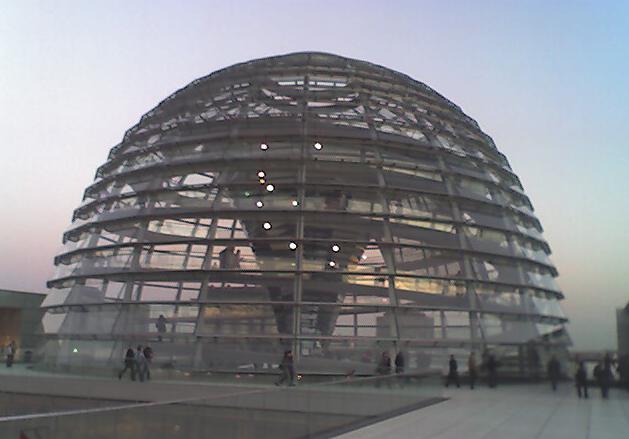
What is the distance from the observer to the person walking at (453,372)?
1991 centimetres

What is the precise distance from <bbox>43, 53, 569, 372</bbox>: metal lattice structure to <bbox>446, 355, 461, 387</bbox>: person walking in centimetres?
44

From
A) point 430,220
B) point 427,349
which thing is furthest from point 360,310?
point 430,220

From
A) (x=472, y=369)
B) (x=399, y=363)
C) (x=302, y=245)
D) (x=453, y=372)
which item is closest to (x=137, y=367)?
(x=302, y=245)

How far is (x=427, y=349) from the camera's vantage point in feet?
65.3

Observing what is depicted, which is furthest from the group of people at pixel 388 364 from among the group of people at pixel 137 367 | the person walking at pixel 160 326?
the person walking at pixel 160 326

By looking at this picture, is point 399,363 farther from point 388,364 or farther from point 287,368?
point 287,368

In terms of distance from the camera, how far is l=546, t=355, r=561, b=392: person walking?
2019cm

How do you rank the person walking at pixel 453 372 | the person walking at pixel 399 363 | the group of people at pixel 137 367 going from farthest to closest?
the person walking at pixel 453 372 → the person walking at pixel 399 363 → the group of people at pixel 137 367

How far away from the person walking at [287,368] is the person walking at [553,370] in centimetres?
840

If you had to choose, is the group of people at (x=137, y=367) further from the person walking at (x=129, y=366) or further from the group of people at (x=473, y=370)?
the group of people at (x=473, y=370)

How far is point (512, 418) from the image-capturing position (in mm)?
13570

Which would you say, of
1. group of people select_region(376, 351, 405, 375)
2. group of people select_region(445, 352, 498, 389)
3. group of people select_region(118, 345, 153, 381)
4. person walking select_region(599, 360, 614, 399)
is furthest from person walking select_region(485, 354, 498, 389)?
group of people select_region(118, 345, 153, 381)

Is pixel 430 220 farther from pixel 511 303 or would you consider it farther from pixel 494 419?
pixel 494 419

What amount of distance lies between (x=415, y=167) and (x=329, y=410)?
42.1ft
